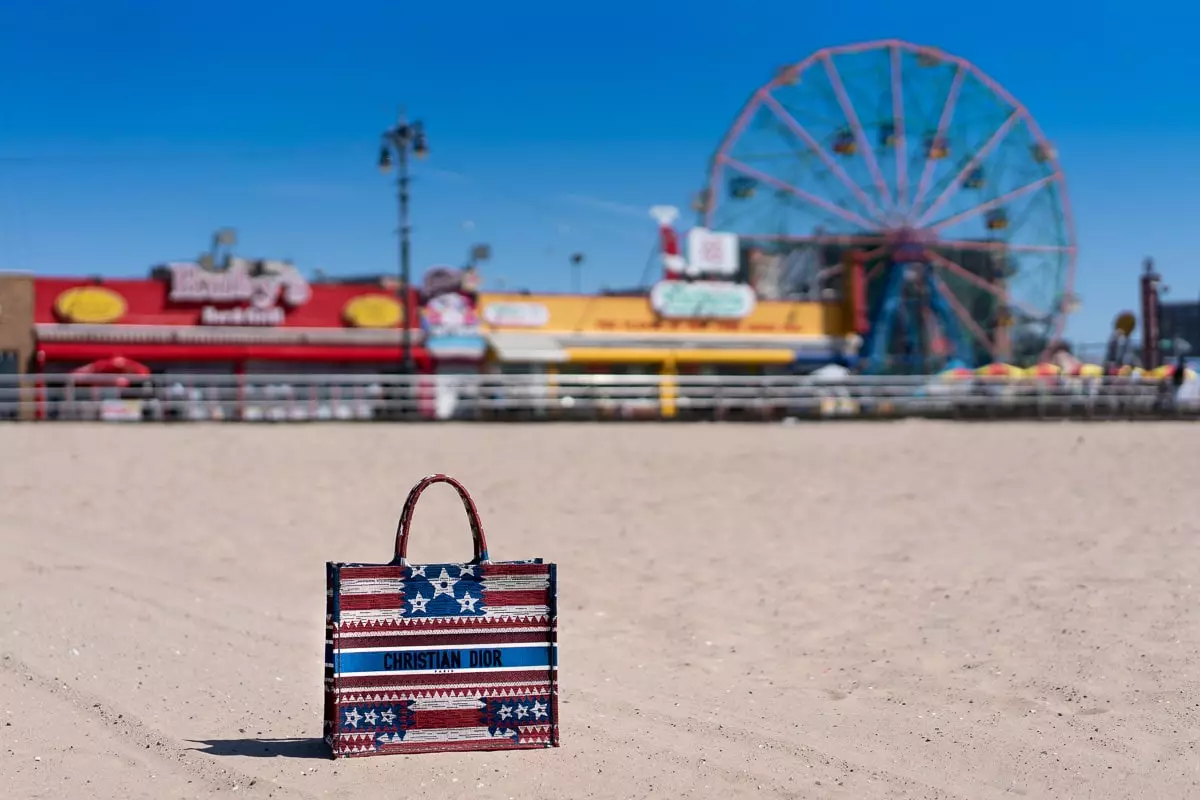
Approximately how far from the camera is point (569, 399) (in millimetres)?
28750

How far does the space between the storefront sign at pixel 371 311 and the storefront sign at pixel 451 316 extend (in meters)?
1.03

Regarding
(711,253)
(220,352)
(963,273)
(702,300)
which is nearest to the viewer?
(220,352)

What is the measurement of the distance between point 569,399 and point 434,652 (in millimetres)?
24203

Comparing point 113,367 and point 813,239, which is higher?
point 813,239

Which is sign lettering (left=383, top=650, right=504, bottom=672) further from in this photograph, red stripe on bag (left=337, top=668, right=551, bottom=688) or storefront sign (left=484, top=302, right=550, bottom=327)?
storefront sign (left=484, top=302, right=550, bottom=327)

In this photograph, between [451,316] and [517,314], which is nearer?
[451,316]

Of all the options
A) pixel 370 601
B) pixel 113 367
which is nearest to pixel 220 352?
pixel 113 367

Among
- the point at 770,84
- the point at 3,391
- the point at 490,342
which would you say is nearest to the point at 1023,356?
the point at 770,84

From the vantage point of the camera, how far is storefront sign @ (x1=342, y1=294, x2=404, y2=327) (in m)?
35.6

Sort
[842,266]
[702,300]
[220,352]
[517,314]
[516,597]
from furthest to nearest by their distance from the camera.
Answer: [842,266], [702,300], [517,314], [220,352], [516,597]

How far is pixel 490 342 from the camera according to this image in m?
37.0

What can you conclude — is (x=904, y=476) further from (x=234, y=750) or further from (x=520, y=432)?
(x=234, y=750)

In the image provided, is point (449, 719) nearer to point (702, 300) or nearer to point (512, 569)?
point (512, 569)

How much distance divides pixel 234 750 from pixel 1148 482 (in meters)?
11.2
